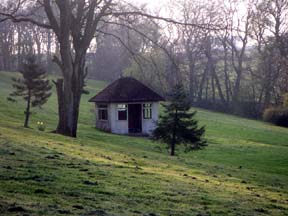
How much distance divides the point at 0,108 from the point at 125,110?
39.1 feet

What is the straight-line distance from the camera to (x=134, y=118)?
42.4m

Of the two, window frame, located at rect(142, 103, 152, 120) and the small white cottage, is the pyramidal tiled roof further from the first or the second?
window frame, located at rect(142, 103, 152, 120)

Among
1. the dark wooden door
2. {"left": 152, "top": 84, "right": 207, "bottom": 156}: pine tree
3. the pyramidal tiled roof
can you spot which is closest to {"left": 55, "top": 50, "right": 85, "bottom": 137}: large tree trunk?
{"left": 152, "top": 84, "right": 207, "bottom": 156}: pine tree

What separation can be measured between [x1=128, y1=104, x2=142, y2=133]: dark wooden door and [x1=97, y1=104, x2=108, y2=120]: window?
2.12m

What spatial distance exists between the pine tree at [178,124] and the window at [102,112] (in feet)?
59.6

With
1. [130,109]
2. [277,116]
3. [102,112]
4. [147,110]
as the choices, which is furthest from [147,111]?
[277,116]

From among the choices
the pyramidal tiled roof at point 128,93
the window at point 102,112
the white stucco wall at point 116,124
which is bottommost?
the white stucco wall at point 116,124

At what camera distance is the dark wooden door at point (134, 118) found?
42156 mm

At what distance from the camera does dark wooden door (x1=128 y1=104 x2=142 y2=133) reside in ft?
138

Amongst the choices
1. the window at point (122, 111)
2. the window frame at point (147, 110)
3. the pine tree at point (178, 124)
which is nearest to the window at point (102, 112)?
the window at point (122, 111)

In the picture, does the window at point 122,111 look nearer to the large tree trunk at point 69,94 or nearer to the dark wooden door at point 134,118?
the dark wooden door at point 134,118

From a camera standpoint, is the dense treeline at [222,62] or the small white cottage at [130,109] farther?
the dense treeline at [222,62]

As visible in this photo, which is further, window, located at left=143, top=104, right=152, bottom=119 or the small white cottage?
window, located at left=143, top=104, right=152, bottom=119

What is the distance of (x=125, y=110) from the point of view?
139ft
